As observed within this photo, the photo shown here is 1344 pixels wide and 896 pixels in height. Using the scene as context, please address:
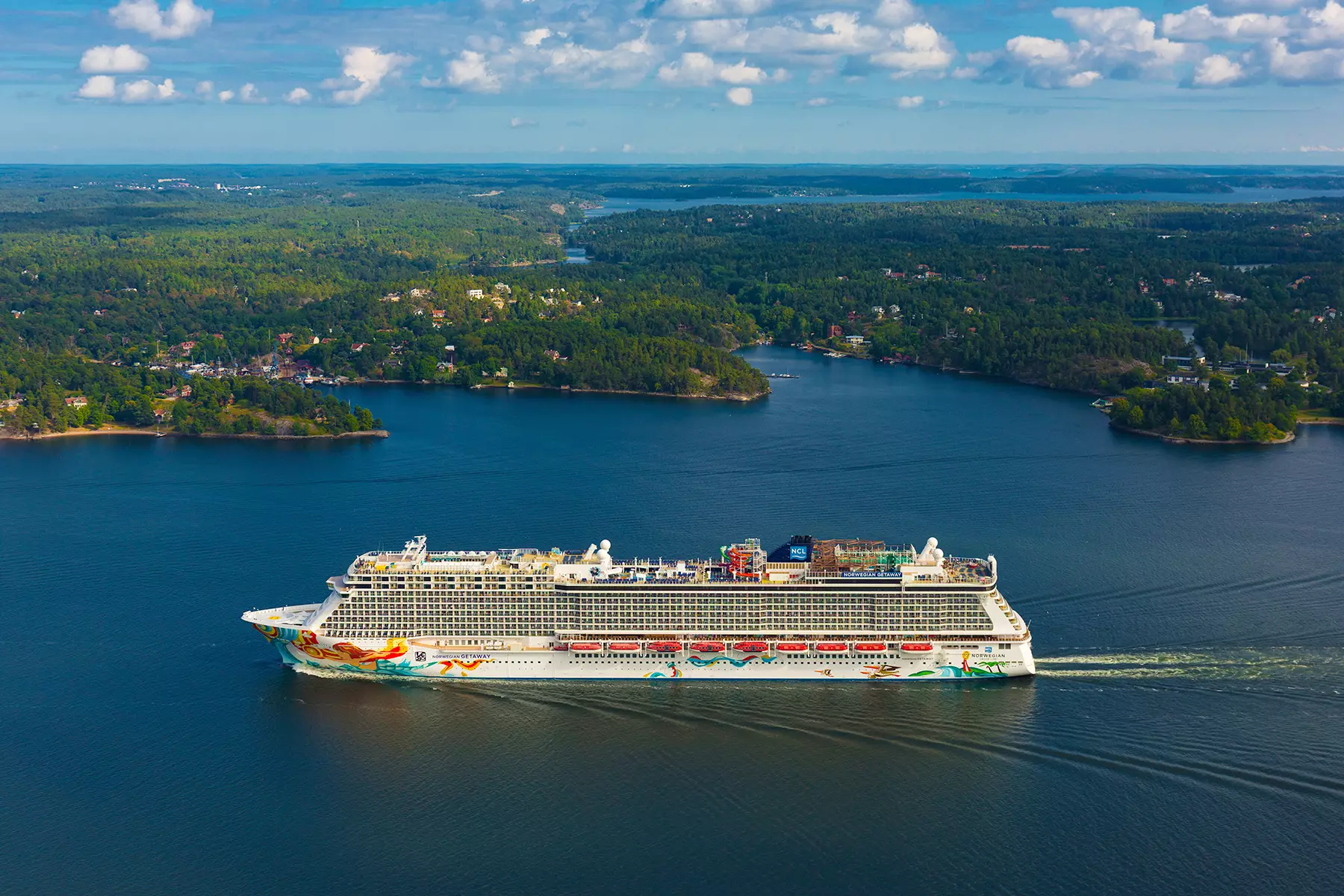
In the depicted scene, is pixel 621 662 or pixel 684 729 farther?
pixel 621 662

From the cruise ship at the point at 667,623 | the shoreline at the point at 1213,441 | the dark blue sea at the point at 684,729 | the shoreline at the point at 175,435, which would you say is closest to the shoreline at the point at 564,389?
the shoreline at the point at 175,435

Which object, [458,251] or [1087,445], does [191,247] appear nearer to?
[458,251]

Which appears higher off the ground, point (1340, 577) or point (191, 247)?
point (191, 247)

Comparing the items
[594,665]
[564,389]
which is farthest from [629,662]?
[564,389]

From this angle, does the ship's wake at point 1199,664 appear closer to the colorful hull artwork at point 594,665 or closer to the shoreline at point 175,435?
the colorful hull artwork at point 594,665

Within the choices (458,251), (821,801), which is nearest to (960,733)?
(821,801)

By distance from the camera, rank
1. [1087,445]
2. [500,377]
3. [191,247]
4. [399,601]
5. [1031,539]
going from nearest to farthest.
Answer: [399,601] → [1031,539] → [1087,445] → [500,377] → [191,247]

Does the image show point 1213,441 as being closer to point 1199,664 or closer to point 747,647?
point 1199,664

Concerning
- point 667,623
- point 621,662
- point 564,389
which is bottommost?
point 621,662
